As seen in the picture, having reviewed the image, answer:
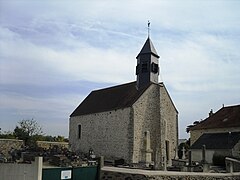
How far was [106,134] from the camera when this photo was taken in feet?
106

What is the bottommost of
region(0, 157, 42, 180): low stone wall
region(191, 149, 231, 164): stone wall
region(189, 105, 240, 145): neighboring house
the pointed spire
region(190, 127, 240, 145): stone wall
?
region(191, 149, 231, 164): stone wall

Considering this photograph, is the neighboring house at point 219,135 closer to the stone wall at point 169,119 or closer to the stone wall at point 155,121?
the stone wall at point 169,119

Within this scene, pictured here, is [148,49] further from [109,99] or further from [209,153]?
[209,153]

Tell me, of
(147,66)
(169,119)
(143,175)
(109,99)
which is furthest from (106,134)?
(143,175)

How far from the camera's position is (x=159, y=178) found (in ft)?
36.4

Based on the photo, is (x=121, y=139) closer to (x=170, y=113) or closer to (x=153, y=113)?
(x=153, y=113)

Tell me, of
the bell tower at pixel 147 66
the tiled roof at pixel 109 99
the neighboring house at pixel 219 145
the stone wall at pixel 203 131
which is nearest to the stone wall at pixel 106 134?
the tiled roof at pixel 109 99

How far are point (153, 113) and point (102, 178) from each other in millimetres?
20559

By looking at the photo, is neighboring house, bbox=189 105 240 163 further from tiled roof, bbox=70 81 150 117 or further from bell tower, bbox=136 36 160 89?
tiled roof, bbox=70 81 150 117

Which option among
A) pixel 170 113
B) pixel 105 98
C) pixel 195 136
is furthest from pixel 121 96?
pixel 195 136

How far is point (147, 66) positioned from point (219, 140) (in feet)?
32.5

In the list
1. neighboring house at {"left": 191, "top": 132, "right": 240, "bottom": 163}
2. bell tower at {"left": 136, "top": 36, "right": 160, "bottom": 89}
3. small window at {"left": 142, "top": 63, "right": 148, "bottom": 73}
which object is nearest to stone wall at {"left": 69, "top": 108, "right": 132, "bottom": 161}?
bell tower at {"left": 136, "top": 36, "right": 160, "bottom": 89}

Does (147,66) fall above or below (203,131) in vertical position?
above

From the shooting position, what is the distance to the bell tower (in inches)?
1255
